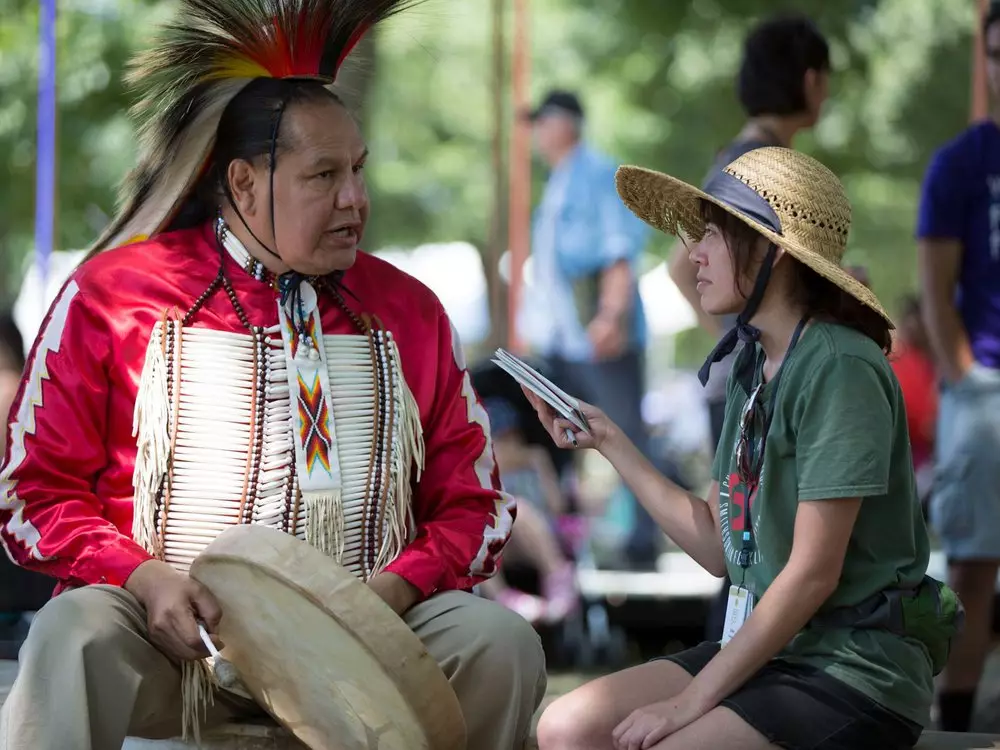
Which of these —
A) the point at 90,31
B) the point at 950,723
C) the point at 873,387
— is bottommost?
the point at 950,723

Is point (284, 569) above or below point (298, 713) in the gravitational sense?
above

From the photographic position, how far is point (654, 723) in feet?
8.53

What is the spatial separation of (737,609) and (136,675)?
1.02m

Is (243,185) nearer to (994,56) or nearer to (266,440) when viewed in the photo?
(266,440)

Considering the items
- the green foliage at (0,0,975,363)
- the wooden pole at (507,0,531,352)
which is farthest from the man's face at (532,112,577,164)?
the green foliage at (0,0,975,363)

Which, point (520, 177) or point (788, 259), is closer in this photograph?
point (788, 259)

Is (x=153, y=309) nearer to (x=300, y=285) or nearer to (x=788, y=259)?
(x=300, y=285)

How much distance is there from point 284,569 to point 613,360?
4715mm

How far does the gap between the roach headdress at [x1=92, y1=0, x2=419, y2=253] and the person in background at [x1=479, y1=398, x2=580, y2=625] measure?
3.42 metres

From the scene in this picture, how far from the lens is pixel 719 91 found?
14.5 m

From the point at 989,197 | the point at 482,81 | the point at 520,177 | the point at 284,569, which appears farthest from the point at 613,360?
the point at 482,81

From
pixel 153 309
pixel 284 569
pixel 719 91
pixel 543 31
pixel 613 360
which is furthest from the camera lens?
pixel 543 31

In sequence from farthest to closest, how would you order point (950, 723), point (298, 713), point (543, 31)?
point (543, 31) < point (950, 723) < point (298, 713)

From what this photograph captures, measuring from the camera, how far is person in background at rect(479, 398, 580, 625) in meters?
6.47
